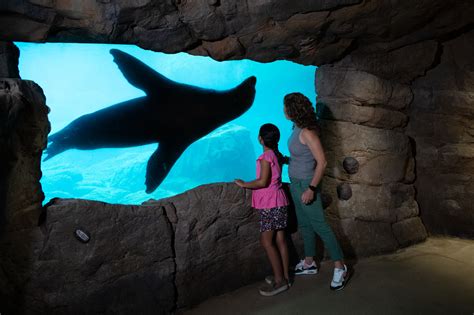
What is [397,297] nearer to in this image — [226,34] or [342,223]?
[342,223]

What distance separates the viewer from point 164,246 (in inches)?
104

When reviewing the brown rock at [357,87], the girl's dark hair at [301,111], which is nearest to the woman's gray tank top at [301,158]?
the girl's dark hair at [301,111]

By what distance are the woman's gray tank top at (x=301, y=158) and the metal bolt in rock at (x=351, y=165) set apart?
1.21m

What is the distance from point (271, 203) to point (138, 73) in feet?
12.1

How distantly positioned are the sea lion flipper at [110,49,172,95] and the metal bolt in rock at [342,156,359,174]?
11.2 feet

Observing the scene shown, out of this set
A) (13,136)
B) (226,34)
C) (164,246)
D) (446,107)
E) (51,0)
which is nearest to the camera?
(13,136)

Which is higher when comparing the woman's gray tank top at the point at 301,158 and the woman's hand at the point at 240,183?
the woman's gray tank top at the point at 301,158

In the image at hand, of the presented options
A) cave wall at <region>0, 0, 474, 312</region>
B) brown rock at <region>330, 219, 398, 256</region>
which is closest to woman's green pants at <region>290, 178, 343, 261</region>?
cave wall at <region>0, 0, 474, 312</region>

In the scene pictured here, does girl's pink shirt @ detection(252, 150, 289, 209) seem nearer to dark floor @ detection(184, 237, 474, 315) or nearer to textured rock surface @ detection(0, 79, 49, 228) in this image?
dark floor @ detection(184, 237, 474, 315)

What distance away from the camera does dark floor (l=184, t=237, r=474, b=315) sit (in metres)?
2.36

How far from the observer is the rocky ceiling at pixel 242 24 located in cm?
257

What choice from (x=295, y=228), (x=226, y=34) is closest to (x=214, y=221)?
(x=295, y=228)

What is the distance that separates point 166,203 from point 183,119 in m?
3.20

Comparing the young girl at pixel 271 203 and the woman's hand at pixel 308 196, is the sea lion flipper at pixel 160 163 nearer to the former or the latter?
the young girl at pixel 271 203
